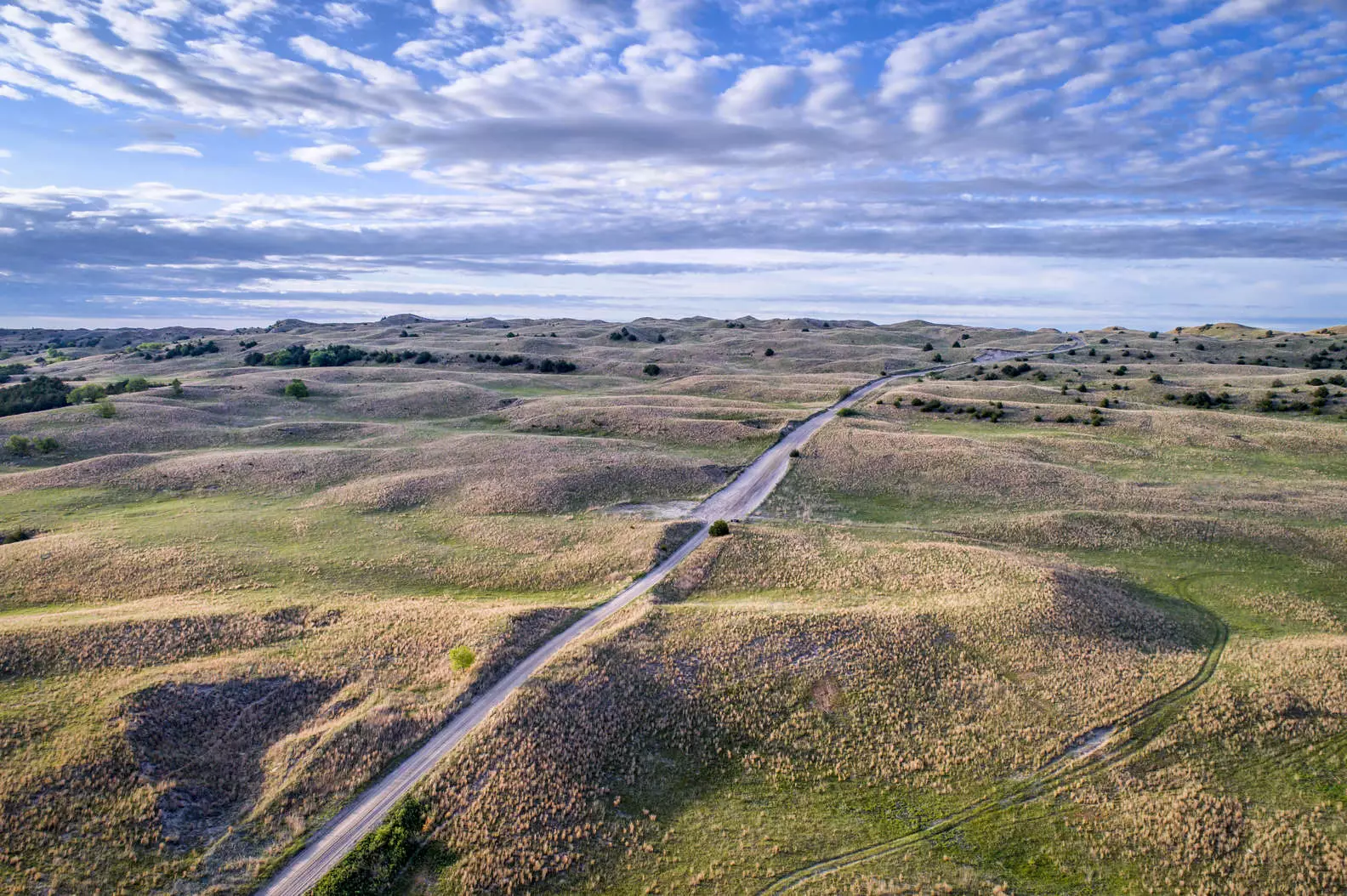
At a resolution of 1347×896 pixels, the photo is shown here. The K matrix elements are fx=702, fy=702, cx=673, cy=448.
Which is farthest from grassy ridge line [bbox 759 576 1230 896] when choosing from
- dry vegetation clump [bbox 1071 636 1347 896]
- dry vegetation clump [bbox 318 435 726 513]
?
dry vegetation clump [bbox 318 435 726 513]

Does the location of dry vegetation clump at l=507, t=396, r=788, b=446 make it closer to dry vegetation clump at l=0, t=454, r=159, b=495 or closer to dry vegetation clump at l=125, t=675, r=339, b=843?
dry vegetation clump at l=0, t=454, r=159, b=495

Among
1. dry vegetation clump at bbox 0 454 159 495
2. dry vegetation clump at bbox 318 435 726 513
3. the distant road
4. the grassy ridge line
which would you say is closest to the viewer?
the distant road

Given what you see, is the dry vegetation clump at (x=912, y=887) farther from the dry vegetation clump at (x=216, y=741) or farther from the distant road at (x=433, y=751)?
the dry vegetation clump at (x=216, y=741)

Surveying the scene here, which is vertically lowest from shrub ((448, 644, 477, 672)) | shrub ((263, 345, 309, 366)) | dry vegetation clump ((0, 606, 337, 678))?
shrub ((448, 644, 477, 672))

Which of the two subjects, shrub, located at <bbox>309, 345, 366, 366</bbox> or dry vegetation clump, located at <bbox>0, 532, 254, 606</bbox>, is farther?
shrub, located at <bbox>309, 345, 366, 366</bbox>

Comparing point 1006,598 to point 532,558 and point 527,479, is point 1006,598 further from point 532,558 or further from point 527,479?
point 527,479
